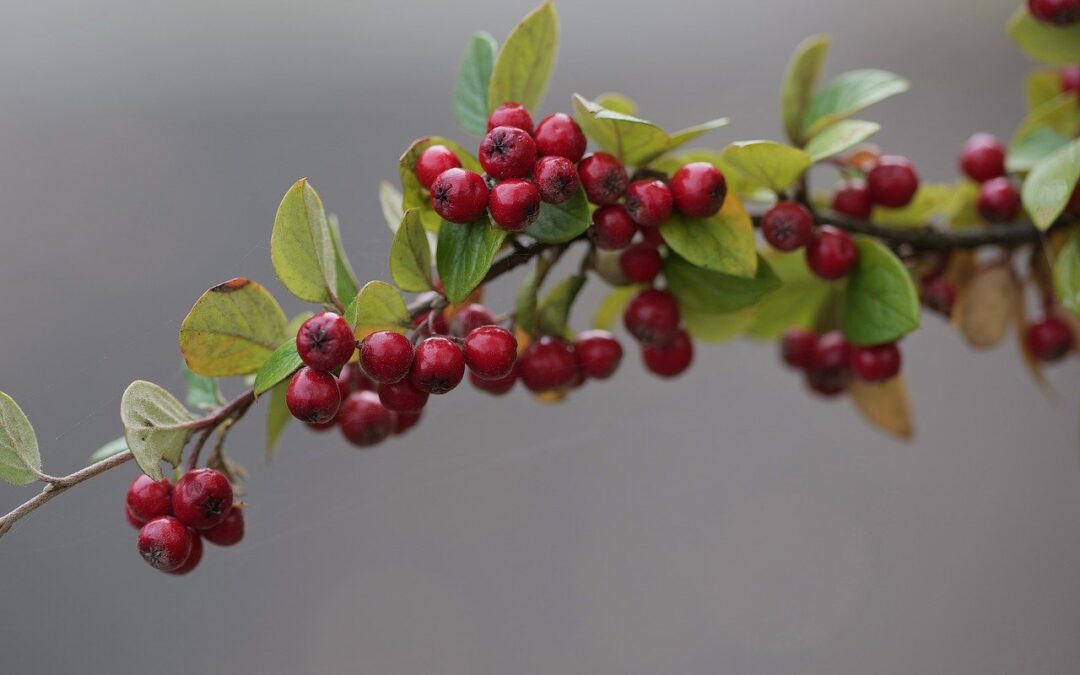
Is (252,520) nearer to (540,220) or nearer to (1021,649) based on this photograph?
(540,220)

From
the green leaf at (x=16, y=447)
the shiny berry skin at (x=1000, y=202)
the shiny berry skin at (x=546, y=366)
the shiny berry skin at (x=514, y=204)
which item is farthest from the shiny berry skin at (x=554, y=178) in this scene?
the shiny berry skin at (x=1000, y=202)

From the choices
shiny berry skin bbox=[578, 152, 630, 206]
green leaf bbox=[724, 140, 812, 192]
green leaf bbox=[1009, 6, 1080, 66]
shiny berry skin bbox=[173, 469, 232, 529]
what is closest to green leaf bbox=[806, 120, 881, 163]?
Answer: green leaf bbox=[724, 140, 812, 192]

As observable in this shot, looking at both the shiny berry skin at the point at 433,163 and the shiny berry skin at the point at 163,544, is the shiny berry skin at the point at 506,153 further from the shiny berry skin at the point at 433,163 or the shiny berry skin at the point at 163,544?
the shiny berry skin at the point at 163,544

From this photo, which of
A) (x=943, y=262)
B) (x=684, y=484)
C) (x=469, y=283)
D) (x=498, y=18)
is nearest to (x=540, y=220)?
(x=469, y=283)

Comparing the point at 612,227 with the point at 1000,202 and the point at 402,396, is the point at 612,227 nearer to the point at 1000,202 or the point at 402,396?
the point at 402,396

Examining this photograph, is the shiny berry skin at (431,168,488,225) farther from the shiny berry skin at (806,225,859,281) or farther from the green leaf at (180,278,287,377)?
the shiny berry skin at (806,225,859,281)

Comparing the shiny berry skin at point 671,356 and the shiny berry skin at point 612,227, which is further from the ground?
the shiny berry skin at point 612,227
